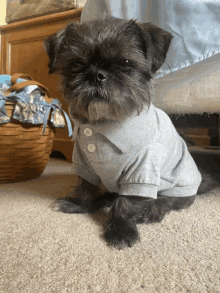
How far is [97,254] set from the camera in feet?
2.49

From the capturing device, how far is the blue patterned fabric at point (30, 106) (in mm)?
1393

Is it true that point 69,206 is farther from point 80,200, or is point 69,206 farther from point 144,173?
point 144,173

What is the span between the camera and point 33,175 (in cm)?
162

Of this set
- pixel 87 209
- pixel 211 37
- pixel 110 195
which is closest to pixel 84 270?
pixel 87 209

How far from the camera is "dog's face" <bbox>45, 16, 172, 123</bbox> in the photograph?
2.79 ft

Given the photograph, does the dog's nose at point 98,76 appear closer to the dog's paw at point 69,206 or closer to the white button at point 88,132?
the white button at point 88,132

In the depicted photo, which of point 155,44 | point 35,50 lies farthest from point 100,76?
point 35,50

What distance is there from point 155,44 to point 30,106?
0.84m

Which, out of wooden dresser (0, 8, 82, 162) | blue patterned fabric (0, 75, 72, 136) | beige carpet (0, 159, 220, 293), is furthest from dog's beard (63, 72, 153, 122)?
wooden dresser (0, 8, 82, 162)

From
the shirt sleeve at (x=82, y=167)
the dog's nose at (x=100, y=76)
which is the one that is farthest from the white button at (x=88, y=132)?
the dog's nose at (x=100, y=76)

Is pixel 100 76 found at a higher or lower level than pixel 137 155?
higher

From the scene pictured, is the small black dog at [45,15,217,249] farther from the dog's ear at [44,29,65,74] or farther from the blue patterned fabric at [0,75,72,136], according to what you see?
the blue patterned fabric at [0,75,72,136]

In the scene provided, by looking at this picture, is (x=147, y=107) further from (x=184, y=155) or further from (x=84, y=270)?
(x=84, y=270)

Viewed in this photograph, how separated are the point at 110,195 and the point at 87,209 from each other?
160mm
